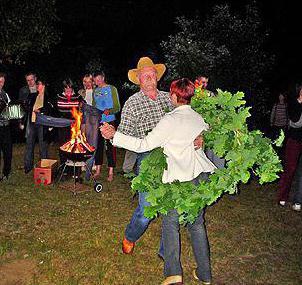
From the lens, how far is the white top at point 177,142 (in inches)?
184

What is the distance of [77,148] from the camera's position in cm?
847

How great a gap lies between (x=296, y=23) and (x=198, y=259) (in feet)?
50.9

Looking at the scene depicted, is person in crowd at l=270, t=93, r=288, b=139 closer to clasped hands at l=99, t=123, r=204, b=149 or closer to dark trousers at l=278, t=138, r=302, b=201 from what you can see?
dark trousers at l=278, t=138, r=302, b=201

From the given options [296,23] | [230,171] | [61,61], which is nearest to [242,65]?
[296,23]

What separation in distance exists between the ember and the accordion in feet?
3.91

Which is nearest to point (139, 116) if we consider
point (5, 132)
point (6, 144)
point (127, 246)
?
point (127, 246)

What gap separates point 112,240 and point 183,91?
108 inches

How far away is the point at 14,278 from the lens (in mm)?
5441

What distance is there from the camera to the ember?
8.47 m

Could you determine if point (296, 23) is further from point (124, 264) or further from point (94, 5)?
point (124, 264)

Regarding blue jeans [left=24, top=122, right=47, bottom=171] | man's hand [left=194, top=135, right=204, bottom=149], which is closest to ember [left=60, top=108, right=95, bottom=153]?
blue jeans [left=24, top=122, right=47, bottom=171]

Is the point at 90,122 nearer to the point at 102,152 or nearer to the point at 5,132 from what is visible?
the point at 102,152

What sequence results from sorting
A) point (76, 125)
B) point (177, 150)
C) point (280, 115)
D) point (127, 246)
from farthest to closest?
point (280, 115)
point (76, 125)
point (127, 246)
point (177, 150)

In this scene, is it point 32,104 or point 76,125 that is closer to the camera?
point 76,125
